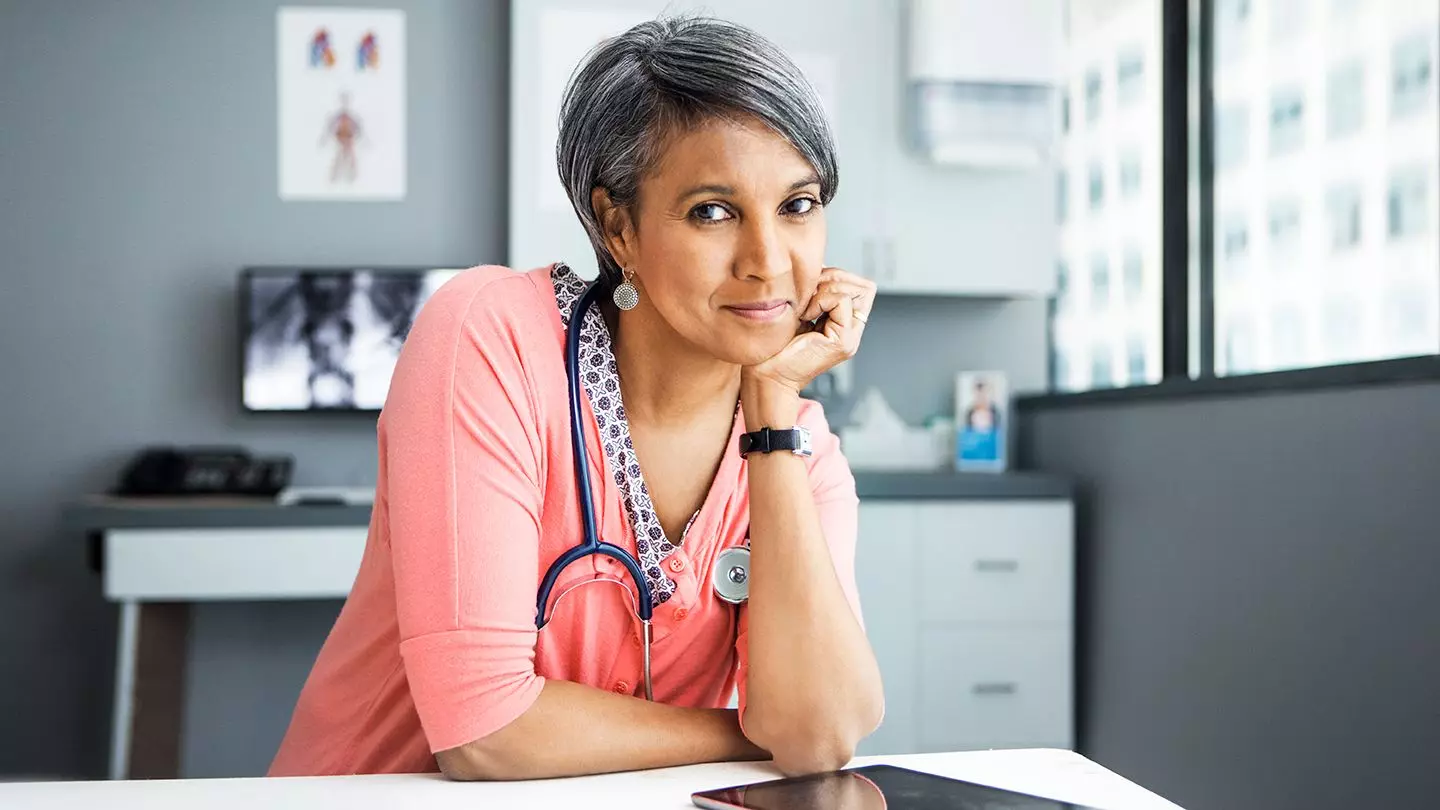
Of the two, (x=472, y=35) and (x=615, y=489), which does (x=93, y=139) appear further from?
(x=615, y=489)

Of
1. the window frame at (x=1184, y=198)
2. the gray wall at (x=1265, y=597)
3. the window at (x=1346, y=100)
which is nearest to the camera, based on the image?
the gray wall at (x=1265, y=597)

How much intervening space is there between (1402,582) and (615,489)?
147cm

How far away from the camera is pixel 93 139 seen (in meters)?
3.43

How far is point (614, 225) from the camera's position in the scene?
1295mm

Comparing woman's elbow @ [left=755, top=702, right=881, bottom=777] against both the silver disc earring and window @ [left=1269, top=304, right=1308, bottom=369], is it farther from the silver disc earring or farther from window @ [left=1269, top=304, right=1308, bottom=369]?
window @ [left=1269, top=304, right=1308, bottom=369]

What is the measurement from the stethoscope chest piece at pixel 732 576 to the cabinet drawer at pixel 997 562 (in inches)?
75.4

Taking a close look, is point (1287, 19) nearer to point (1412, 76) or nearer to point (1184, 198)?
point (1412, 76)

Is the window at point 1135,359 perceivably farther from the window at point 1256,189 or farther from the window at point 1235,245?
the window at point 1235,245

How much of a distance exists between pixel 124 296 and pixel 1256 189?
297 cm

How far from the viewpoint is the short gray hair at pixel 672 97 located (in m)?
1.17

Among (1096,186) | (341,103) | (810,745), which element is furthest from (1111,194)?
(810,745)

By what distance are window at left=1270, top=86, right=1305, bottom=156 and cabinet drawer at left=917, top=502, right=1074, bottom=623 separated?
1051 millimetres

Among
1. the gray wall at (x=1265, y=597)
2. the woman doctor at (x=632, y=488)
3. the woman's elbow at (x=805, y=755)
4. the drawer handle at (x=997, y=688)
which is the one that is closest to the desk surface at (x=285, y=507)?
the gray wall at (x=1265, y=597)

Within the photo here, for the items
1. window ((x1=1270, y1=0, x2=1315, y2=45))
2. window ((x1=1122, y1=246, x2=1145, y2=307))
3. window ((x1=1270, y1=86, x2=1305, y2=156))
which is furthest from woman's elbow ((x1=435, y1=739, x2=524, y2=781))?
window ((x1=1122, y1=246, x2=1145, y2=307))
